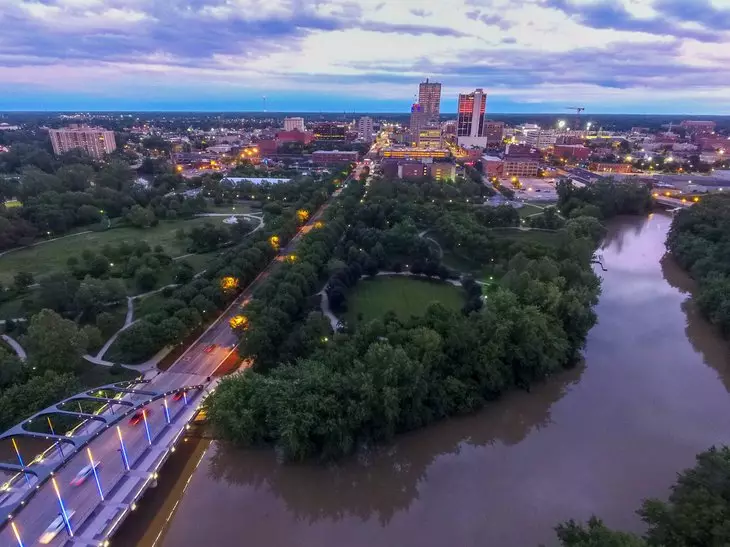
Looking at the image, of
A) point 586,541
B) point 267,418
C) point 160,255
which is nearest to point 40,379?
point 267,418

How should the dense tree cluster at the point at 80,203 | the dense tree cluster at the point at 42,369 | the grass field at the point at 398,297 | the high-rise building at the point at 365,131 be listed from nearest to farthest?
the dense tree cluster at the point at 42,369
the grass field at the point at 398,297
the dense tree cluster at the point at 80,203
the high-rise building at the point at 365,131

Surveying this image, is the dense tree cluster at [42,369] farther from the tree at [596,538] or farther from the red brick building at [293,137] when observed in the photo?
the red brick building at [293,137]

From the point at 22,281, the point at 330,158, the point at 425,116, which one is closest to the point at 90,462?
the point at 22,281

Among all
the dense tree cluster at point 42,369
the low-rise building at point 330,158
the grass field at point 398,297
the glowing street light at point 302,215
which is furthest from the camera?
the low-rise building at point 330,158

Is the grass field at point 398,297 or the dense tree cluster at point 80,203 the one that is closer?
the grass field at point 398,297

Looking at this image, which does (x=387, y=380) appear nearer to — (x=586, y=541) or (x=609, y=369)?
(x=586, y=541)

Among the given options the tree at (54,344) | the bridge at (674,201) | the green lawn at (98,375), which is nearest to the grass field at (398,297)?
the green lawn at (98,375)
